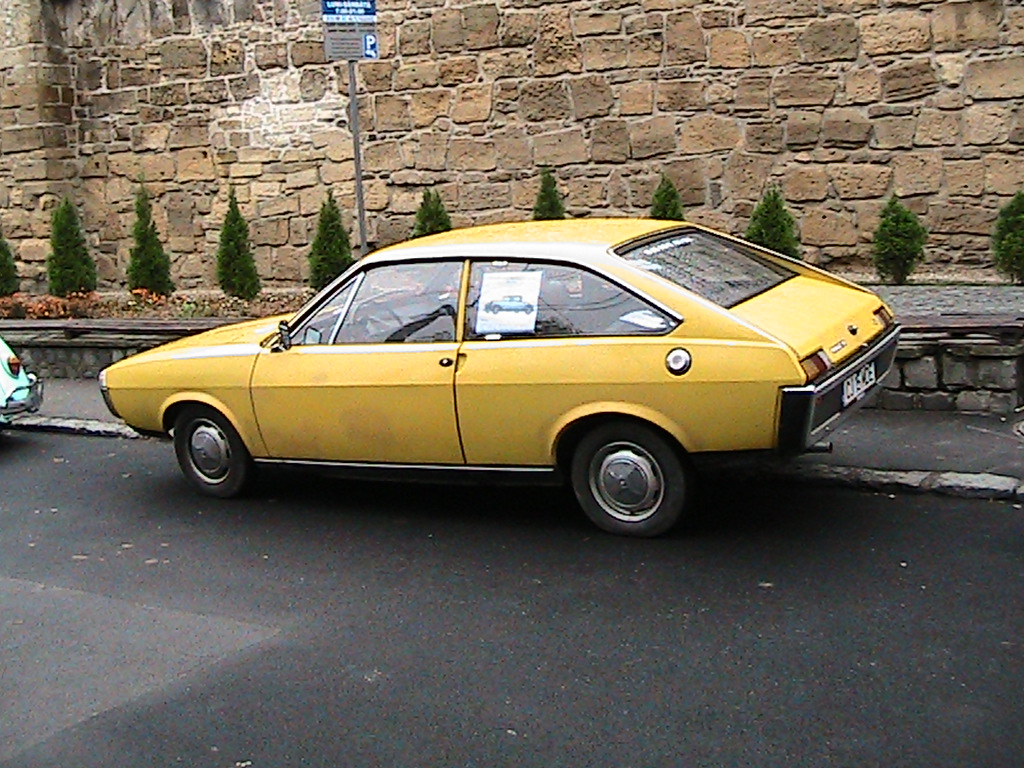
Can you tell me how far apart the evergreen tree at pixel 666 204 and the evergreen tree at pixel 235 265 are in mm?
4302

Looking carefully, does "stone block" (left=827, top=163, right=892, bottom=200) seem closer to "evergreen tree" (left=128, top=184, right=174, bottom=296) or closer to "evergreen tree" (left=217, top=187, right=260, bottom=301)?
"evergreen tree" (left=217, top=187, right=260, bottom=301)

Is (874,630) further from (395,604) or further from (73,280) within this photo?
(73,280)

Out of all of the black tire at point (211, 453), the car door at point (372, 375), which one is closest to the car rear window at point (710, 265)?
the car door at point (372, 375)

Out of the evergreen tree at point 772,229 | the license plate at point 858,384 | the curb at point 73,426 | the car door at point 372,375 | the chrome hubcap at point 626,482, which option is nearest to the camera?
the license plate at point 858,384

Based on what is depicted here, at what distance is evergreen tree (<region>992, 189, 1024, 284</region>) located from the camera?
1046 centimetres

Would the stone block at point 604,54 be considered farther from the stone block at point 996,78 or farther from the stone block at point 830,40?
the stone block at point 996,78

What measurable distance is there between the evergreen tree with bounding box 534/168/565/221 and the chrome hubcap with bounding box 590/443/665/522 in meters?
7.21

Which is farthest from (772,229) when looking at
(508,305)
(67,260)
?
(67,260)

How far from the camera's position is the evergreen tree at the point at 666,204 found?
12453mm

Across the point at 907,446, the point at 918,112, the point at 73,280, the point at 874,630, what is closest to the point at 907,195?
the point at 918,112

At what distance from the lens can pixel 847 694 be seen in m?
4.34

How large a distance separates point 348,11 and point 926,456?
5971 mm

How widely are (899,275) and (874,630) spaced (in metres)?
7.03

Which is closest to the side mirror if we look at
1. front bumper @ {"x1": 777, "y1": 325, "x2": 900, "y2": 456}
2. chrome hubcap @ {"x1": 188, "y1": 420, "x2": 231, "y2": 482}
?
chrome hubcap @ {"x1": 188, "y1": 420, "x2": 231, "y2": 482}
